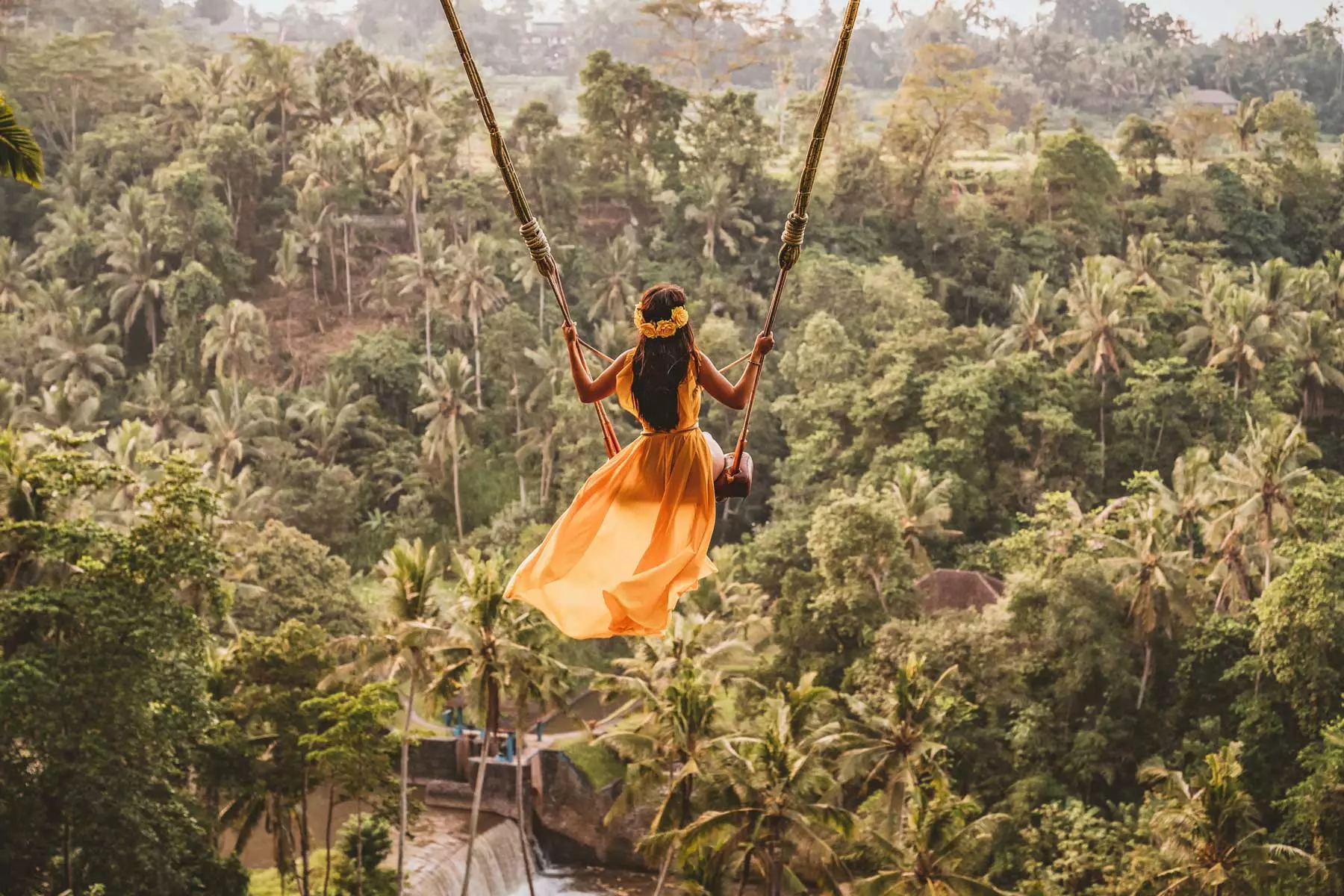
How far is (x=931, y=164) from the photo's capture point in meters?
44.0

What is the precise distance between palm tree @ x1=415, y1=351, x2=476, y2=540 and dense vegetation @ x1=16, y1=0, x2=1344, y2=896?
0.27 m

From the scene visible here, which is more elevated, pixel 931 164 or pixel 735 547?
pixel 931 164

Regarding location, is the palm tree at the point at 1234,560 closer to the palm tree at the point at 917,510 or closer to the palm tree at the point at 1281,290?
the palm tree at the point at 917,510

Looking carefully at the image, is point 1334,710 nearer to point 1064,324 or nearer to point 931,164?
point 1064,324

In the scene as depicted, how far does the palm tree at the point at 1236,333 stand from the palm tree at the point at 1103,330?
1554mm

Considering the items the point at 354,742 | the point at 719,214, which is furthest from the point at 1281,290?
the point at 354,742

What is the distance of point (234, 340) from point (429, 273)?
538 cm

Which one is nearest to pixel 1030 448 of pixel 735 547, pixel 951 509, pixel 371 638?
pixel 951 509

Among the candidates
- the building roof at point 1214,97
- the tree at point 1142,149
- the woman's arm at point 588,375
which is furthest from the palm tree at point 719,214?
the woman's arm at point 588,375

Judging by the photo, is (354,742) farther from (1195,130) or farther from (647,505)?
(1195,130)

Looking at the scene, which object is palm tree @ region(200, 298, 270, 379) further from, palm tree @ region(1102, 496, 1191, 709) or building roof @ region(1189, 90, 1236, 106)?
building roof @ region(1189, 90, 1236, 106)

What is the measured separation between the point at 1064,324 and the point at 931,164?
1086cm

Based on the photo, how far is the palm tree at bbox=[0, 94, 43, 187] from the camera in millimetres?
7836

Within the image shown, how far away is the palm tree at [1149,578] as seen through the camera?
74.0 feet
